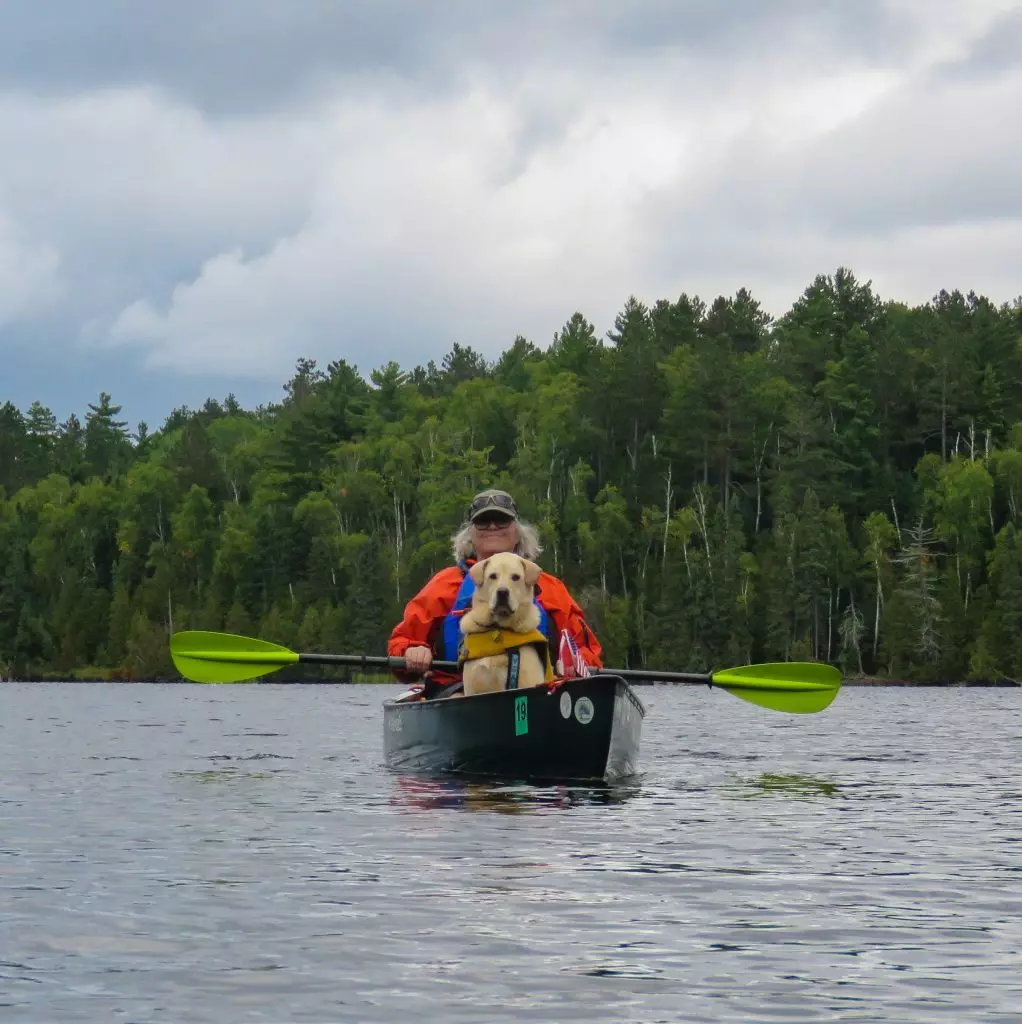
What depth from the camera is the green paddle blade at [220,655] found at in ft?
53.9

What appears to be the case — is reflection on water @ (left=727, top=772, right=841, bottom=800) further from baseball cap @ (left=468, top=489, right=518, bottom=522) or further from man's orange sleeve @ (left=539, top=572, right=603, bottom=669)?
baseball cap @ (left=468, top=489, right=518, bottom=522)

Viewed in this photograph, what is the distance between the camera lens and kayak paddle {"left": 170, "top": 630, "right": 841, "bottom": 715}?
15565mm

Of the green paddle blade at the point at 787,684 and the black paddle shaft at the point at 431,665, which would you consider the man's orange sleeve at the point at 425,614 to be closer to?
the black paddle shaft at the point at 431,665

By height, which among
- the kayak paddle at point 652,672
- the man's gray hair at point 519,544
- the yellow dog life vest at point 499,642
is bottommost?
the kayak paddle at point 652,672

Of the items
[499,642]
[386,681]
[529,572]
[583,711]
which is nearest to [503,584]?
[529,572]

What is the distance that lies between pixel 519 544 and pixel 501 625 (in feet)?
3.23

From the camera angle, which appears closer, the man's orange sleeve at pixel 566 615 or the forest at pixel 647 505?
the man's orange sleeve at pixel 566 615

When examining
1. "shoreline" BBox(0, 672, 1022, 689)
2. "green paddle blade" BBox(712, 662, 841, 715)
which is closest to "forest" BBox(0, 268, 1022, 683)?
"shoreline" BBox(0, 672, 1022, 689)

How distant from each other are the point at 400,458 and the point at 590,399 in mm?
11728

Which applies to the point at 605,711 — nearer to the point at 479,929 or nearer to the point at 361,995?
the point at 479,929

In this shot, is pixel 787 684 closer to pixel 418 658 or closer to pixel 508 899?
pixel 418 658

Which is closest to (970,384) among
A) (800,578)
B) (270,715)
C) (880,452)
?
(880,452)

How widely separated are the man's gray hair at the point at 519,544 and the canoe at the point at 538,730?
3.61ft

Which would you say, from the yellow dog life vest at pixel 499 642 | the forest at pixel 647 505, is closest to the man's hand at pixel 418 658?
the yellow dog life vest at pixel 499 642
